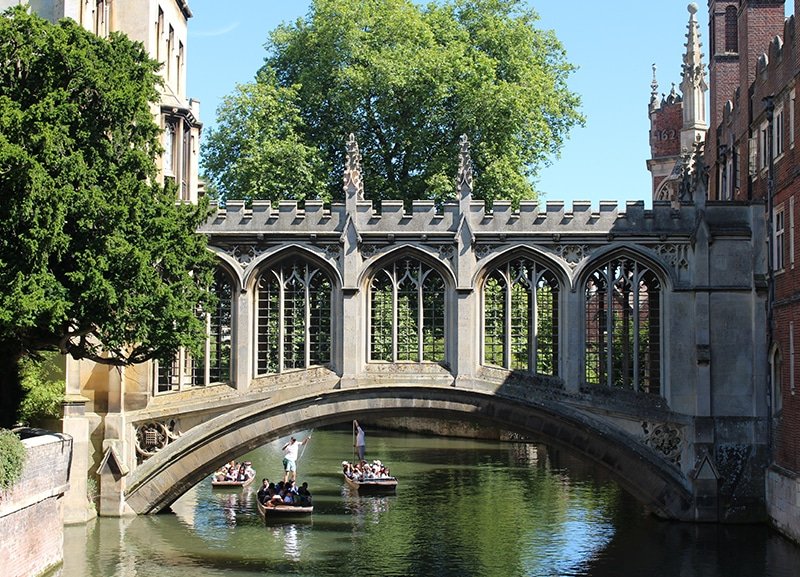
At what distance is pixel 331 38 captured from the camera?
3944cm

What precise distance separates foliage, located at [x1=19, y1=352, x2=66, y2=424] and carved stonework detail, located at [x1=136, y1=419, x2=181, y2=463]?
190 cm

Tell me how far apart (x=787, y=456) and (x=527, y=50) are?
18.2 m

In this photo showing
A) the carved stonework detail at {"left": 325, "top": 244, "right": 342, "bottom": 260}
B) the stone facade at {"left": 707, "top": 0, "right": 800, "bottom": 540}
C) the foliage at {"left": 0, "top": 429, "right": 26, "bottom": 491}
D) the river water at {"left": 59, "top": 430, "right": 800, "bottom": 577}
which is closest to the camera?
the foliage at {"left": 0, "top": 429, "right": 26, "bottom": 491}

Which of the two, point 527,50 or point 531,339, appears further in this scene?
point 527,50

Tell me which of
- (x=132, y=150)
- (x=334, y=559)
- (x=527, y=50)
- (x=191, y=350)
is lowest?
(x=334, y=559)

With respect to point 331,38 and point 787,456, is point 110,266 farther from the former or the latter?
point 331,38

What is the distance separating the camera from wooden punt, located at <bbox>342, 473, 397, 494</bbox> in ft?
111

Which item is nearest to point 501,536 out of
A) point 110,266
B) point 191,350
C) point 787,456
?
point 787,456

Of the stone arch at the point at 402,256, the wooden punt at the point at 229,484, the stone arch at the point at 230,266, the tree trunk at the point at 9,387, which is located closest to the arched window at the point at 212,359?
the stone arch at the point at 230,266

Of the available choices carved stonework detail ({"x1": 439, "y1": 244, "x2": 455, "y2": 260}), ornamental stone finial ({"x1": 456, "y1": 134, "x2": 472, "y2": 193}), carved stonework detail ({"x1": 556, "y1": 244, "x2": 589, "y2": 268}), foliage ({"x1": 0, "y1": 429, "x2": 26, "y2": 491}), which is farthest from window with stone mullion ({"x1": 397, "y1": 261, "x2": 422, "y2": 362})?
foliage ({"x1": 0, "y1": 429, "x2": 26, "y2": 491})

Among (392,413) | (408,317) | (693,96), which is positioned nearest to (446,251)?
(408,317)

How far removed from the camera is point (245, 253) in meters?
27.7

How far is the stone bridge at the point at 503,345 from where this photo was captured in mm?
27047

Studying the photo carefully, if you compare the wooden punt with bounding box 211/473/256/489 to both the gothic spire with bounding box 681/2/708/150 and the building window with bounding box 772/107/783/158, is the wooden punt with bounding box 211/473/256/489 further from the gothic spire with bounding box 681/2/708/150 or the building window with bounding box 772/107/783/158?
the gothic spire with bounding box 681/2/708/150
